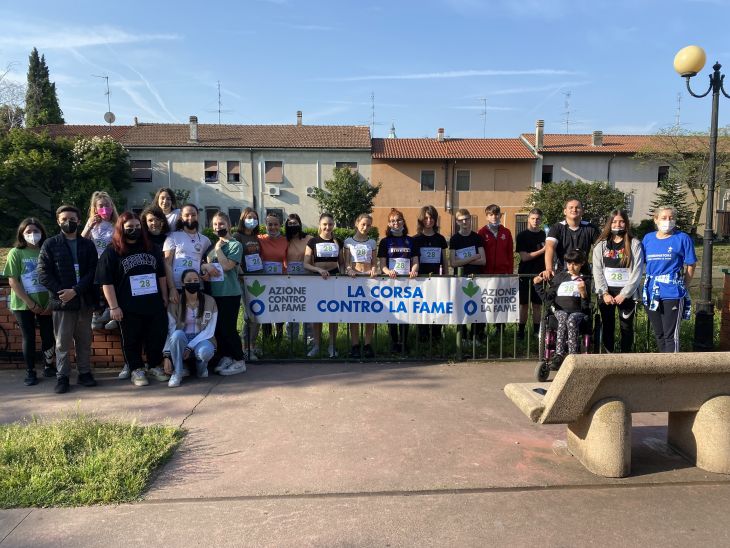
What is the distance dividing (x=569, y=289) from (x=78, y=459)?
5.05 metres

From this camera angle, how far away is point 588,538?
3.01 metres

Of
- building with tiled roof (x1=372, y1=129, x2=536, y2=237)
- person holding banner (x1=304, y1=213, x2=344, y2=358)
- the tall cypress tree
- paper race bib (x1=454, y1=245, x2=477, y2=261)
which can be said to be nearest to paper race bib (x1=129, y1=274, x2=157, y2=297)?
person holding banner (x1=304, y1=213, x2=344, y2=358)

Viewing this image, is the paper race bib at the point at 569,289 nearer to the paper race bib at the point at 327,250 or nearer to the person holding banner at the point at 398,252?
the person holding banner at the point at 398,252

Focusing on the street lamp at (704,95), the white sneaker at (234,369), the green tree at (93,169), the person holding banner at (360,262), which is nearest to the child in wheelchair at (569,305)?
the street lamp at (704,95)

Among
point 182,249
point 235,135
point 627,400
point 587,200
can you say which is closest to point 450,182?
point 587,200

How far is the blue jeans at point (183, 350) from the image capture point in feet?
19.2

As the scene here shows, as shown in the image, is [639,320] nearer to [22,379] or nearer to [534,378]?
[534,378]

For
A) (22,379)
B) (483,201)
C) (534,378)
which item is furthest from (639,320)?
(483,201)

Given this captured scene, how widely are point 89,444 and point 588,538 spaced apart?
3.57m

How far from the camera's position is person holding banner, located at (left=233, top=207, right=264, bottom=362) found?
6.79 meters

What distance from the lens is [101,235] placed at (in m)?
6.29

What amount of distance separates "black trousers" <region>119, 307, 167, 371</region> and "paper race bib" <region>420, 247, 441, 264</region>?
130 inches

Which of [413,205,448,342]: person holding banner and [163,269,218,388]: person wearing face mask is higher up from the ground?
[413,205,448,342]: person holding banner

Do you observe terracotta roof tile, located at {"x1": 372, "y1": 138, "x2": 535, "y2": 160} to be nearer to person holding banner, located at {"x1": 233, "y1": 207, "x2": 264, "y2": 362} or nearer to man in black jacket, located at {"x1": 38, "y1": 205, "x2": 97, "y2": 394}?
person holding banner, located at {"x1": 233, "y1": 207, "x2": 264, "y2": 362}
